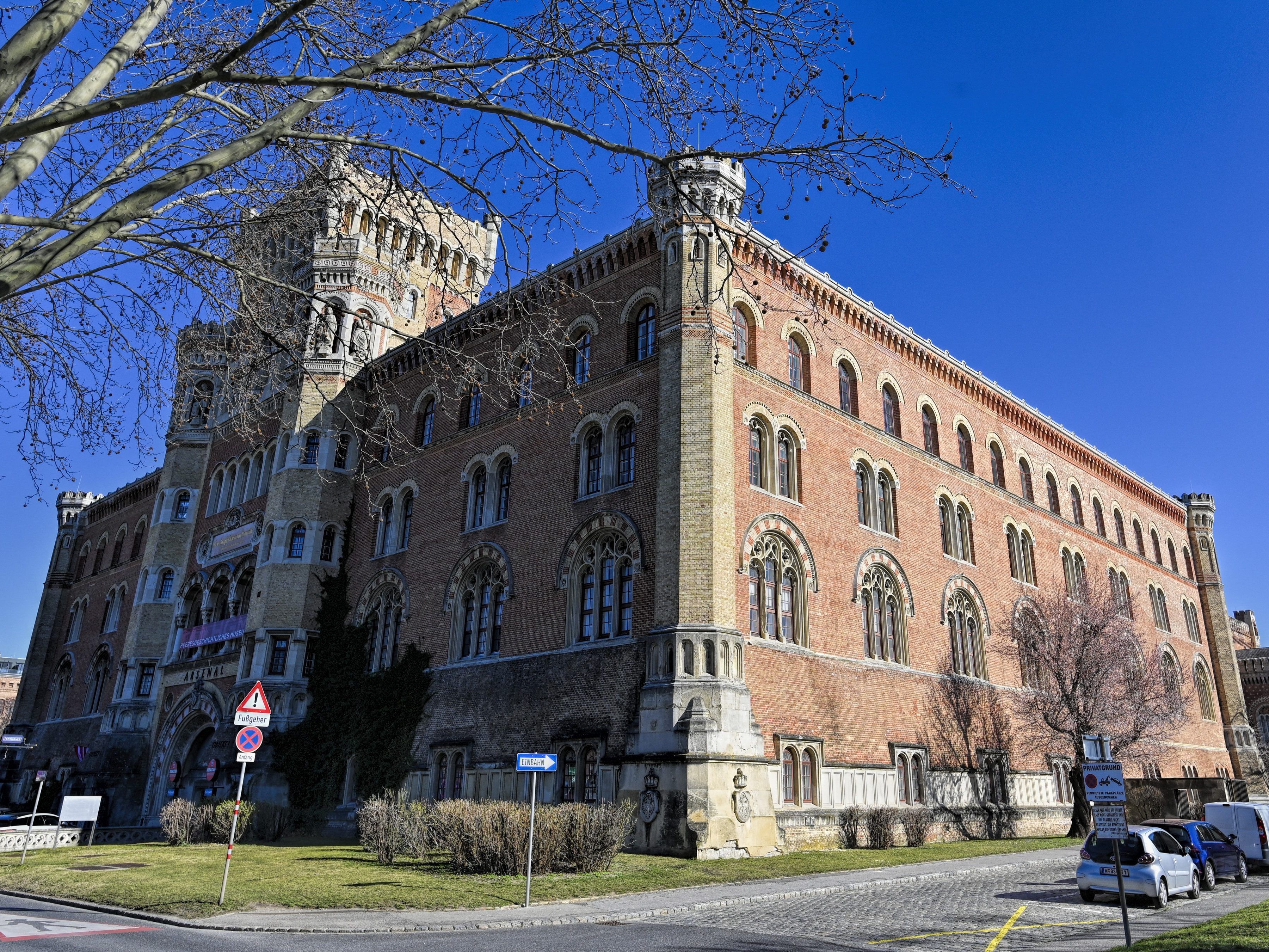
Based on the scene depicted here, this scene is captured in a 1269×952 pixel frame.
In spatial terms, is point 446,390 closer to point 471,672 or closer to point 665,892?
point 471,672

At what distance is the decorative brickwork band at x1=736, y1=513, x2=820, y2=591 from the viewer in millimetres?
21828

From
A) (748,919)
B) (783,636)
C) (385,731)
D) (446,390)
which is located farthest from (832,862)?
(446,390)

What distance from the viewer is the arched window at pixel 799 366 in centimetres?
2542

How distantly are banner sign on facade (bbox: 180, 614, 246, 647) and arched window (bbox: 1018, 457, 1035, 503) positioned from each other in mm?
28967

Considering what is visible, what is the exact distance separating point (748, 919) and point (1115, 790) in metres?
4.82

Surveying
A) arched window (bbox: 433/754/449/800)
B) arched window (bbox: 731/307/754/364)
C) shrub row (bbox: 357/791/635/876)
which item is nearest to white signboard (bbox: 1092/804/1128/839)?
shrub row (bbox: 357/791/635/876)

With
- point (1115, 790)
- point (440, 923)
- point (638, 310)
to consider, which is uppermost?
point (638, 310)

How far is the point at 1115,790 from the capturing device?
10539 mm

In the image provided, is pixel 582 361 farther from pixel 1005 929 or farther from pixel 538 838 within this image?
pixel 1005 929

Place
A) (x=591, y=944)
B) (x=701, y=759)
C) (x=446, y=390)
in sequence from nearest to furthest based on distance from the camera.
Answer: (x=591, y=944) < (x=701, y=759) < (x=446, y=390)

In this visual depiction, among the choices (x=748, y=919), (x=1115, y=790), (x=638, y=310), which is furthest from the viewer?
(x=638, y=310)

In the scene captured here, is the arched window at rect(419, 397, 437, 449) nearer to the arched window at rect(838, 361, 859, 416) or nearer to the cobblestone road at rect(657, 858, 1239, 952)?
the arched window at rect(838, 361, 859, 416)

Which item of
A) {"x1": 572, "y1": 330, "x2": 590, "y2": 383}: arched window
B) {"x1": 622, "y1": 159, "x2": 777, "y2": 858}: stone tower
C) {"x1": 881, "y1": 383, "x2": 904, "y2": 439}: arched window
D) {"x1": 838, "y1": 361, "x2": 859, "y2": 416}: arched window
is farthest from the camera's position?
{"x1": 881, "y1": 383, "x2": 904, "y2": 439}: arched window

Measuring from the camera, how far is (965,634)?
94.3 ft
